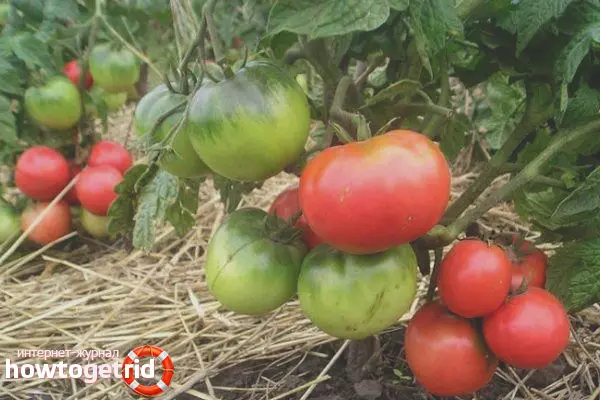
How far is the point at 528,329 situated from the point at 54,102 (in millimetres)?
1237

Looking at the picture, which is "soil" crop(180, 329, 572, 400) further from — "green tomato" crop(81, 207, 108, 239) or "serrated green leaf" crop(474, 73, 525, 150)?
"green tomato" crop(81, 207, 108, 239)

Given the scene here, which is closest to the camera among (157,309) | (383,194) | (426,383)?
(383,194)

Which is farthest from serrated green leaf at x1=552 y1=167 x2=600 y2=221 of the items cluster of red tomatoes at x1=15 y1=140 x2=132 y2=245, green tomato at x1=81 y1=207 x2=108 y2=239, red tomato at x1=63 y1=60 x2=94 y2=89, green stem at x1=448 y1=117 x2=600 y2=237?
red tomato at x1=63 y1=60 x2=94 y2=89

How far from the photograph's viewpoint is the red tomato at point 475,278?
0.78 m

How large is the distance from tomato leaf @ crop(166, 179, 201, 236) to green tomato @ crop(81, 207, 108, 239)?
0.81 meters

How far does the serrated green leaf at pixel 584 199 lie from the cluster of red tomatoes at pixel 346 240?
0.61 ft

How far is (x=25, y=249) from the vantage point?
178 centimetres

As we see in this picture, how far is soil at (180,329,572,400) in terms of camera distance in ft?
3.56

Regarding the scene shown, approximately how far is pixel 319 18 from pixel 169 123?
231 millimetres

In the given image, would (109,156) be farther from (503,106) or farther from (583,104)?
(583,104)

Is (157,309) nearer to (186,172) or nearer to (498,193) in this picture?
(186,172)

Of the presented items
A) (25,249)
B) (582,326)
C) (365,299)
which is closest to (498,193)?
(365,299)

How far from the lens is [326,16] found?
2.08ft

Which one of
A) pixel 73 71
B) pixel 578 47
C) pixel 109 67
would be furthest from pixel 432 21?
pixel 73 71
